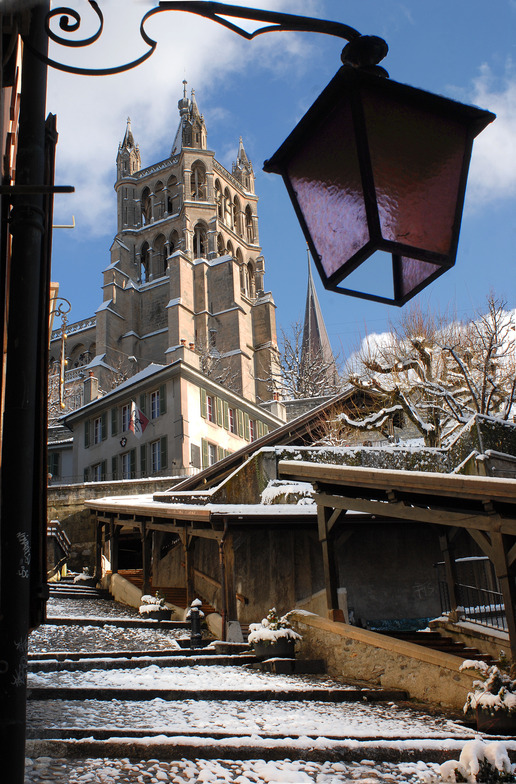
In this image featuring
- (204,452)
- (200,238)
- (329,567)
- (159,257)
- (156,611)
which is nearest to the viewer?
(329,567)

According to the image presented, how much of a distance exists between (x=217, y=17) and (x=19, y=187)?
3.16 ft

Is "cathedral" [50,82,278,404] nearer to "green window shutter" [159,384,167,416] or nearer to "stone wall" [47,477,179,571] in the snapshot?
"green window shutter" [159,384,167,416]

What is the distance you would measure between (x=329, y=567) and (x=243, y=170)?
272 feet

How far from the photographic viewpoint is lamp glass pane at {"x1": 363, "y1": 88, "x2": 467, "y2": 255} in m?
2.59

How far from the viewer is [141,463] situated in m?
35.9

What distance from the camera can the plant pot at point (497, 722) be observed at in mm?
8195

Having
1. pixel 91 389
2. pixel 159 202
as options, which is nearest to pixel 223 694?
pixel 91 389

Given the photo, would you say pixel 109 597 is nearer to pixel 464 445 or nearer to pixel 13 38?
pixel 464 445

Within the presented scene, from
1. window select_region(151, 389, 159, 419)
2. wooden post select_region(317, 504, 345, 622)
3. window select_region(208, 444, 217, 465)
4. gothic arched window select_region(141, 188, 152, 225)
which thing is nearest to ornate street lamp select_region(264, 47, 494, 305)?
wooden post select_region(317, 504, 345, 622)

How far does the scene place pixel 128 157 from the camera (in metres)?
85.9

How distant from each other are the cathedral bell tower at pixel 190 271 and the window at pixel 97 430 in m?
18.1

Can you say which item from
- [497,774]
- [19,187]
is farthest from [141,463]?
[19,187]

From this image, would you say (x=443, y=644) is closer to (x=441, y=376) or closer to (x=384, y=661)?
(x=384, y=661)

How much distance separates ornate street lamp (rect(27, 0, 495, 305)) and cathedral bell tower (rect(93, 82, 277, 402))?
54.2 m
